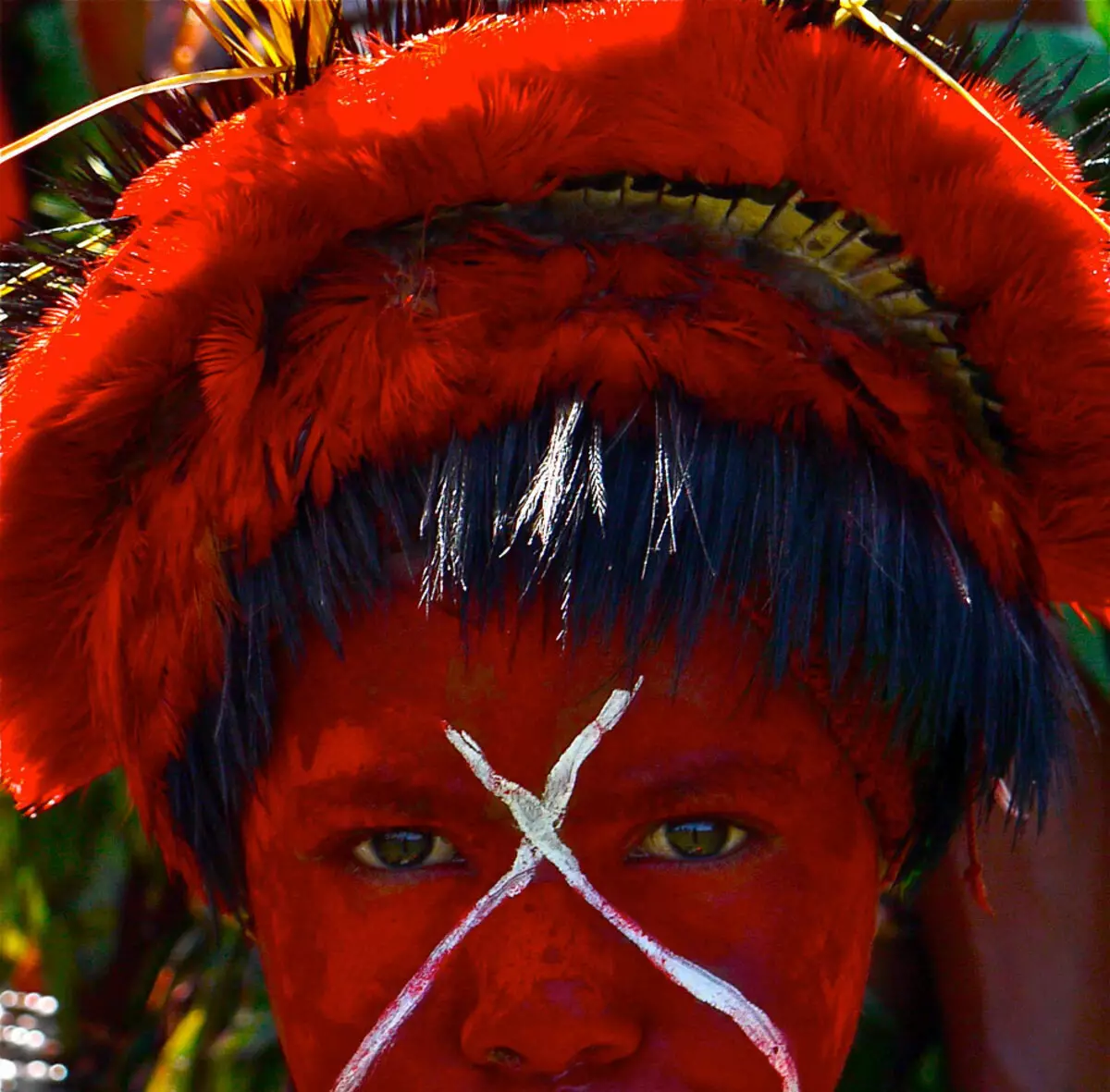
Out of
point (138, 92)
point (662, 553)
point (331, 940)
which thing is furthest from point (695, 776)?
point (138, 92)

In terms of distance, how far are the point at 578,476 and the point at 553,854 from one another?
11.2 inches

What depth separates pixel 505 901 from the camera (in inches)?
47.2

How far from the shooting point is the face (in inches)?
46.6

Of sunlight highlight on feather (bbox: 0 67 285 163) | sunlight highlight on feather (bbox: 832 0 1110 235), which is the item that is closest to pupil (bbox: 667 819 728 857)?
sunlight highlight on feather (bbox: 832 0 1110 235)

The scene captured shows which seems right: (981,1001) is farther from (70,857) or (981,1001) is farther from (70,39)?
(70,39)

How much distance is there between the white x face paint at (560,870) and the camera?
1.19 meters

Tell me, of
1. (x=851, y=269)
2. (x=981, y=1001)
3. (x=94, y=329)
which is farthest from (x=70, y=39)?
(x=981, y=1001)

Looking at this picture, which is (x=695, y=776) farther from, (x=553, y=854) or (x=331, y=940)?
(x=331, y=940)

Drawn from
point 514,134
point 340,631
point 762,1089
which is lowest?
point 762,1089

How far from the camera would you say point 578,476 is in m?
1.16

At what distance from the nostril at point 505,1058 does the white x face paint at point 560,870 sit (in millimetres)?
71

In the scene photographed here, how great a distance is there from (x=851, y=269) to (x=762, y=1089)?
24.9 inches

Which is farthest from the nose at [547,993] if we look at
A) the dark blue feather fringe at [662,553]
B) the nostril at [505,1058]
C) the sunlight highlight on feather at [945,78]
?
the sunlight highlight on feather at [945,78]

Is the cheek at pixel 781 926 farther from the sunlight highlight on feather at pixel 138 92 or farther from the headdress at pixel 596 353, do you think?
the sunlight highlight on feather at pixel 138 92
